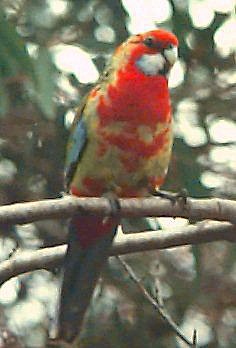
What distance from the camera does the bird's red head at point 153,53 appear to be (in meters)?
3.49

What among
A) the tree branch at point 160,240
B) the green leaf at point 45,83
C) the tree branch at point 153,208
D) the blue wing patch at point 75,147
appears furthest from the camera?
the green leaf at point 45,83

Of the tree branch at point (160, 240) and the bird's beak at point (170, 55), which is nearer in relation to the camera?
the tree branch at point (160, 240)

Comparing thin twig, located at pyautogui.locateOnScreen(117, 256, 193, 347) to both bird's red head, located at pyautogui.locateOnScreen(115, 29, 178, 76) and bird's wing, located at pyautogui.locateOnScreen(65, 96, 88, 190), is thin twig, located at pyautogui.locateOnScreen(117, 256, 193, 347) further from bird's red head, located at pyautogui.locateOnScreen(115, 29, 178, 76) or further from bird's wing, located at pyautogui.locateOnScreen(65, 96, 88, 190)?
bird's red head, located at pyautogui.locateOnScreen(115, 29, 178, 76)

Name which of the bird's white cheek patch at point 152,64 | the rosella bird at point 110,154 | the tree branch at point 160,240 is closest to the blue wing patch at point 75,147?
the rosella bird at point 110,154

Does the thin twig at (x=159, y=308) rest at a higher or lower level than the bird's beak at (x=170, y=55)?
lower

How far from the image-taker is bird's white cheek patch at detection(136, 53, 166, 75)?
349cm

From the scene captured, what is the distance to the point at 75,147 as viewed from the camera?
3.45 m

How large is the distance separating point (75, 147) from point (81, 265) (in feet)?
1.26

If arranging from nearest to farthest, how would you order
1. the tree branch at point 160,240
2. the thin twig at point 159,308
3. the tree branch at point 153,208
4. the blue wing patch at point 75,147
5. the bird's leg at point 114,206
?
the tree branch at point 153,208, the bird's leg at point 114,206, the tree branch at point 160,240, the thin twig at point 159,308, the blue wing patch at point 75,147

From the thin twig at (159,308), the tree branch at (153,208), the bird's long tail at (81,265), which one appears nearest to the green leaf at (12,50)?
the bird's long tail at (81,265)

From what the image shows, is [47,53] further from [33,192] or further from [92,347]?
[92,347]

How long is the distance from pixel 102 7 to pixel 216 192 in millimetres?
929

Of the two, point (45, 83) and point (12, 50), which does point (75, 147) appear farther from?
point (12, 50)

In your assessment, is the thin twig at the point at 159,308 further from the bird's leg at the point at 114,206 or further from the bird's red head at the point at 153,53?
the bird's red head at the point at 153,53
